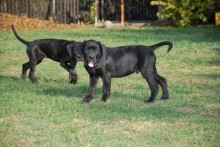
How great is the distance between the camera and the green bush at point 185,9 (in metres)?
25.6

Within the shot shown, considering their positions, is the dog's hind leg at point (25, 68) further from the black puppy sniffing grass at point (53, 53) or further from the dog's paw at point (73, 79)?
the dog's paw at point (73, 79)

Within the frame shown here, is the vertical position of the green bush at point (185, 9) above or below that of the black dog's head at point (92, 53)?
above

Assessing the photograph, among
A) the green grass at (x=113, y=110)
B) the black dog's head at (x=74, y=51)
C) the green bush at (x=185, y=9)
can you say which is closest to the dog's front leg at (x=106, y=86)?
the green grass at (x=113, y=110)

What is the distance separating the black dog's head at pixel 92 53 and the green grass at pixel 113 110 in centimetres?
71

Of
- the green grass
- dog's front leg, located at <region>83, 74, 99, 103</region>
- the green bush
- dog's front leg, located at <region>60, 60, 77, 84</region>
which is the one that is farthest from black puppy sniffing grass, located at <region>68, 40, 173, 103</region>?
the green bush

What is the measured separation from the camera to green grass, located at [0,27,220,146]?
676 centimetres

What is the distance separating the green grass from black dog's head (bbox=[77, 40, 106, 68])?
708 millimetres

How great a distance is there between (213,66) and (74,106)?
230 inches

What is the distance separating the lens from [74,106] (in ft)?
28.6

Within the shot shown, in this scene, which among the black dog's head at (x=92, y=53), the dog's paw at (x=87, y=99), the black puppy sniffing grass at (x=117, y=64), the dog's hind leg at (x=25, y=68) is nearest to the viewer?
the black dog's head at (x=92, y=53)

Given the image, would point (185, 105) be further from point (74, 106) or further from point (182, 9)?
point (182, 9)

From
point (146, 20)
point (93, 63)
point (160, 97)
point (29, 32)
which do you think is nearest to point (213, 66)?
point (160, 97)

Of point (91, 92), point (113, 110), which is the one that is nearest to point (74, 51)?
point (91, 92)

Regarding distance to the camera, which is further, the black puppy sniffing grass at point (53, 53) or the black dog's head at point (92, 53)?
the black puppy sniffing grass at point (53, 53)
